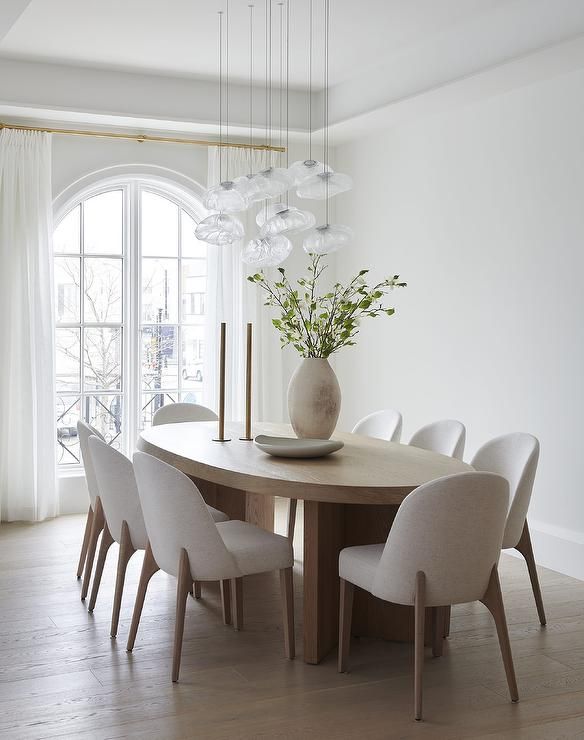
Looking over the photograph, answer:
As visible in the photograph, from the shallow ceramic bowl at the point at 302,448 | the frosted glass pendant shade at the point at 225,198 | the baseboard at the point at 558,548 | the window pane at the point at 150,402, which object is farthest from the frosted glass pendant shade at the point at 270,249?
the window pane at the point at 150,402

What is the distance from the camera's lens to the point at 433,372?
5.61m

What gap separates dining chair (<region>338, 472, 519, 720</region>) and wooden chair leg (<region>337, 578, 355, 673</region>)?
8.2 inches

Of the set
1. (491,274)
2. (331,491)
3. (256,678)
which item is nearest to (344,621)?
(256,678)

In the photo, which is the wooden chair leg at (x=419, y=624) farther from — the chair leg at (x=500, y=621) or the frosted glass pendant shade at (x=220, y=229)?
the frosted glass pendant shade at (x=220, y=229)

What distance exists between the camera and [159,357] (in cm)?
633

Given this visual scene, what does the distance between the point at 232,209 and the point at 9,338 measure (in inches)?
92.1

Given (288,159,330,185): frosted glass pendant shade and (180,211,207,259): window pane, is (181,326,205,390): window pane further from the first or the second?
(288,159,330,185): frosted glass pendant shade

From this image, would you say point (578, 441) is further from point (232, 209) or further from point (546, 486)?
point (232, 209)

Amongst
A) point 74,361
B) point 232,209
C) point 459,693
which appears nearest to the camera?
point 459,693

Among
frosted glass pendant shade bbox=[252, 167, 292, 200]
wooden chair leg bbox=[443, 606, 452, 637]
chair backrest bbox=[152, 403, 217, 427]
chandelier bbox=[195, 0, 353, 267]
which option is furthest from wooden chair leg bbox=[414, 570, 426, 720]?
chair backrest bbox=[152, 403, 217, 427]

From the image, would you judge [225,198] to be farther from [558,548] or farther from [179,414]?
[558,548]

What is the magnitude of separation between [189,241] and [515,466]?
3399mm

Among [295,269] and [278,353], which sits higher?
[295,269]

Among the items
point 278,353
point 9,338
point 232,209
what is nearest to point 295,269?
point 278,353
